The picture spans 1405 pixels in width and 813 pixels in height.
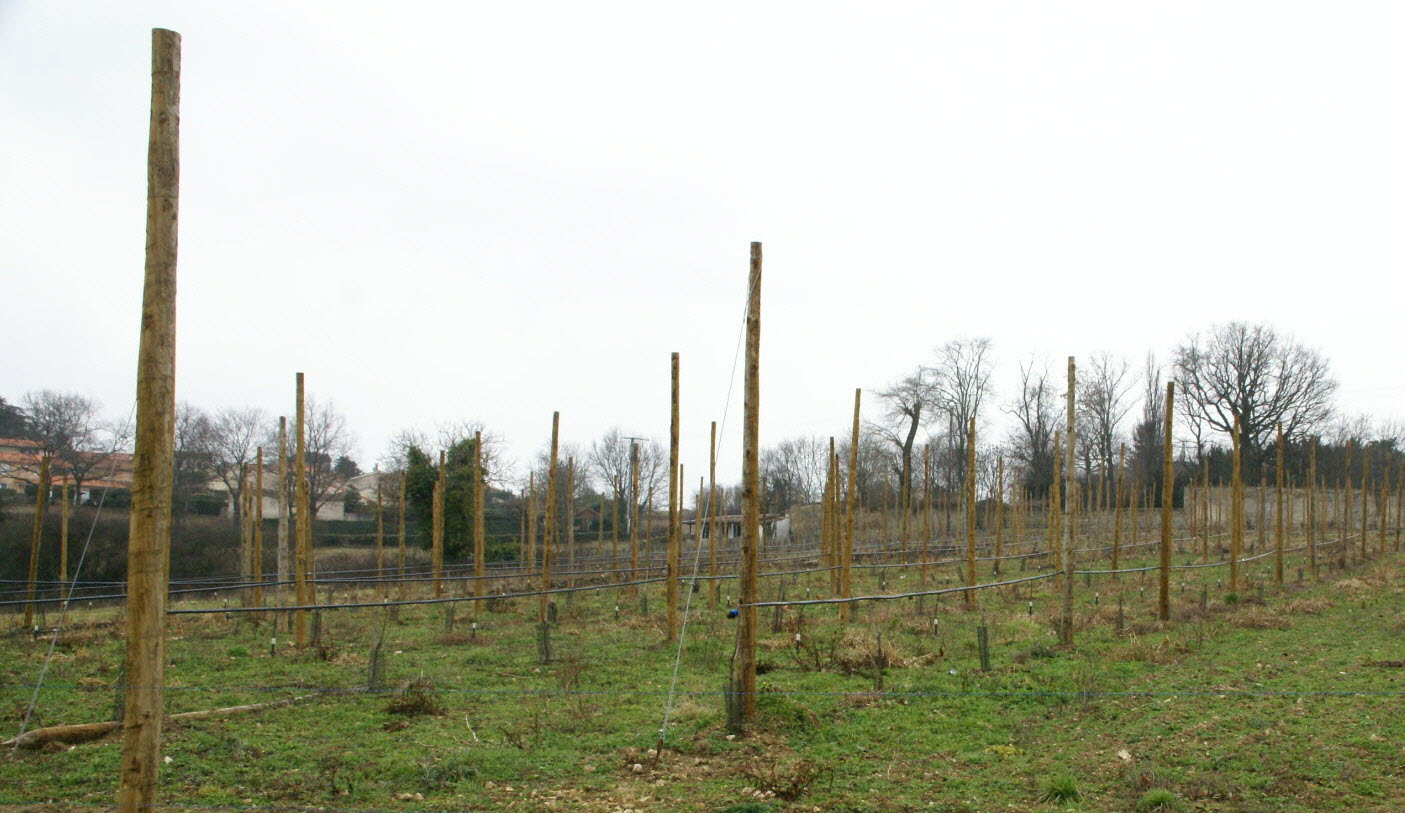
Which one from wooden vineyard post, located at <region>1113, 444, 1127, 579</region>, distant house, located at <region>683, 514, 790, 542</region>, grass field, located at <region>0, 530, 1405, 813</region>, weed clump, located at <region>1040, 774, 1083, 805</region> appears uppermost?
A: wooden vineyard post, located at <region>1113, 444, 1127, 579</region>

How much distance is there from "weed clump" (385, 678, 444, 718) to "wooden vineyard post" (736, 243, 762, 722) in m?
3.32

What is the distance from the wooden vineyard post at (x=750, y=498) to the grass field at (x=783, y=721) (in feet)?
1.69

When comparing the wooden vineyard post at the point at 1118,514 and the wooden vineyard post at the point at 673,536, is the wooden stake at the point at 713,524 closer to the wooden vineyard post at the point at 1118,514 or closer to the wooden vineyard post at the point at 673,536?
the wooden vineyard post at the point at 673,536

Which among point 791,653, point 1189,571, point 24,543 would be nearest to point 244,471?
point 24,543

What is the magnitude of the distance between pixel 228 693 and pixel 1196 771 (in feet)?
33.4

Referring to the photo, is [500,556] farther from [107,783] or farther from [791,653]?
[107,783]

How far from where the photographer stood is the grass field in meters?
6.92

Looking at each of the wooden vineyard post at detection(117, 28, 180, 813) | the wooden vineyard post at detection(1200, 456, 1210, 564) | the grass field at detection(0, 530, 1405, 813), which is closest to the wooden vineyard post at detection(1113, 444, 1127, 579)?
the wooden vineyard post at detection(1200, 456, 1210, 564)

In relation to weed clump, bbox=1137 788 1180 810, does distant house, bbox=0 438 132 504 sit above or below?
above

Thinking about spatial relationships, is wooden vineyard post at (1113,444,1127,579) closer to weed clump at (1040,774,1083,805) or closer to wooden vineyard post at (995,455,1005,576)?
wooden vineyard post at (995,455,1005,576)

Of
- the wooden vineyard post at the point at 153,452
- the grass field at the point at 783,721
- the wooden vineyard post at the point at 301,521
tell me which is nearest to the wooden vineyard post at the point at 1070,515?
the grass field at the point at 783,721

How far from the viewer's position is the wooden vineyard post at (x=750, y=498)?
8.68m

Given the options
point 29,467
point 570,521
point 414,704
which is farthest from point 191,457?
point 414,704

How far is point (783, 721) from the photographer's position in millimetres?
8883
